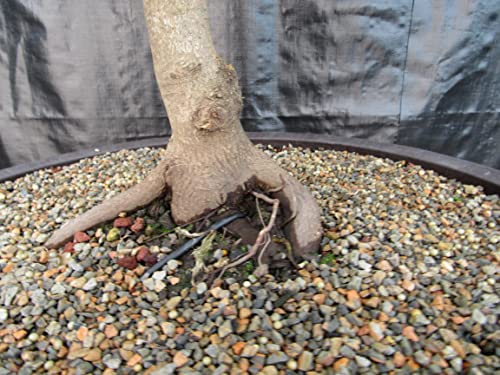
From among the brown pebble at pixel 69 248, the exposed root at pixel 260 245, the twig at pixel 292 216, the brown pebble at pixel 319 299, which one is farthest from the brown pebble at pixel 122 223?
the brown pebble at pixel 319 299

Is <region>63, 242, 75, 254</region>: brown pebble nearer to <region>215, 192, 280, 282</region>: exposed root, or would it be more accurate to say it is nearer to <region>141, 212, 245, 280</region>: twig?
<region>141, 212, 245, 280</region>: twig

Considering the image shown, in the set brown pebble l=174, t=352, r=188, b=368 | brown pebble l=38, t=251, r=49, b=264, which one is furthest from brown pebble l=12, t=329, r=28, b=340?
brown pebble l=174, t=352, r=188, b=368

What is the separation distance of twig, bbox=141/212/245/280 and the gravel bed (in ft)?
0.08

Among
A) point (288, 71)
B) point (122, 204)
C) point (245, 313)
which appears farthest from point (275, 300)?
point (288, 71)

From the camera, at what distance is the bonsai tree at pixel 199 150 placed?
45.7 inches

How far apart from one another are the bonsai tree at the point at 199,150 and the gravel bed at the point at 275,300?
0.22 ft

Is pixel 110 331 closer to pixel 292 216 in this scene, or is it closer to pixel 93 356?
pixel 93 356

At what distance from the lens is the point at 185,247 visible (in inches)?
46.0

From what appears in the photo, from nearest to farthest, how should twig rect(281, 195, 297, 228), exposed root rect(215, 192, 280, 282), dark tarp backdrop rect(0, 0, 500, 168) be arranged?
1. exposed root rect(215, 192, 280, 282)
2. twig rect(281, 195, 297, 228)
3. dark tarp backdrop rect(0, 0, 500, 168)

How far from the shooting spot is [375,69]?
2.24m

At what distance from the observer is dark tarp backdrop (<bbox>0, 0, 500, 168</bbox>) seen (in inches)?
85.0

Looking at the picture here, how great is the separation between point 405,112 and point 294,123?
61 cm

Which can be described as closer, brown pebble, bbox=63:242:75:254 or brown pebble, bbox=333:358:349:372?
brown pebble, bbox=333:358:349:372

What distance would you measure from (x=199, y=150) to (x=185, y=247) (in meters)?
0.29
